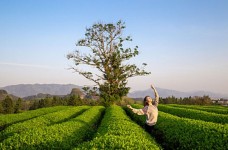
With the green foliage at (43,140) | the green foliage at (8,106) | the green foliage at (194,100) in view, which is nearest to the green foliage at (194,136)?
the green foliage at (43,140)

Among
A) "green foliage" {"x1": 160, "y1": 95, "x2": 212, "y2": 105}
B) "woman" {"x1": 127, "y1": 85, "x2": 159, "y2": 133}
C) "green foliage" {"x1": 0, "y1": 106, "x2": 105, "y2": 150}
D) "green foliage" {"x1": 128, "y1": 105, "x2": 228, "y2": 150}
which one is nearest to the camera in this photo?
"green foliage" {"x1": 128, "y1": 105, "x2": 228, "y2": 150}

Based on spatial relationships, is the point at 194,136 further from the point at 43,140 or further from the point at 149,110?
the point at 43,140

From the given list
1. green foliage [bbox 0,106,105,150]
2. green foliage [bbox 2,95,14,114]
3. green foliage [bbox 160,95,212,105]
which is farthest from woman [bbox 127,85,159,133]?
green foliage [bbox 2,95,14,114]

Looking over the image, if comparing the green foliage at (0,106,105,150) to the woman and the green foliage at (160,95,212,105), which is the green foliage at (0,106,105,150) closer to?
the woman

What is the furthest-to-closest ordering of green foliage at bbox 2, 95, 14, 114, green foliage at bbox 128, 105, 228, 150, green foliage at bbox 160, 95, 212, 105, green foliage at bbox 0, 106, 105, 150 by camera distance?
green foliage at bbox 160, 95, 212, 105, green foliage at bbox 2, 95, 14, 114, green foliage at bbox 0, 106, 105, 150, green foliage at bbox 128, 105, 228, 150

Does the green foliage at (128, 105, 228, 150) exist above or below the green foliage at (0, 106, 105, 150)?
above

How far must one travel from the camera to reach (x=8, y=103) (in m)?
111

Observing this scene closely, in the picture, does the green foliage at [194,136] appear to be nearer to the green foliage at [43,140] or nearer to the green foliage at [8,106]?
the green foliage at [43,140]

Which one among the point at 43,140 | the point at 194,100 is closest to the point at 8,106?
the point at 194,100

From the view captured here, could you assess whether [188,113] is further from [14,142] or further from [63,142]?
[14,142]

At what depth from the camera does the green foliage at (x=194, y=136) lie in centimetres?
1147

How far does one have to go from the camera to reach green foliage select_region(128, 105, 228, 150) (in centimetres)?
1147

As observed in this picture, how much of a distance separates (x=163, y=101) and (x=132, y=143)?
141189 mm

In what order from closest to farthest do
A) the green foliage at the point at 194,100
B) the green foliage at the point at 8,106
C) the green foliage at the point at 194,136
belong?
the green foliage at the point at 194,136 → the green foliage at the point at 8,106 → the green foliage at the point at 194,100
